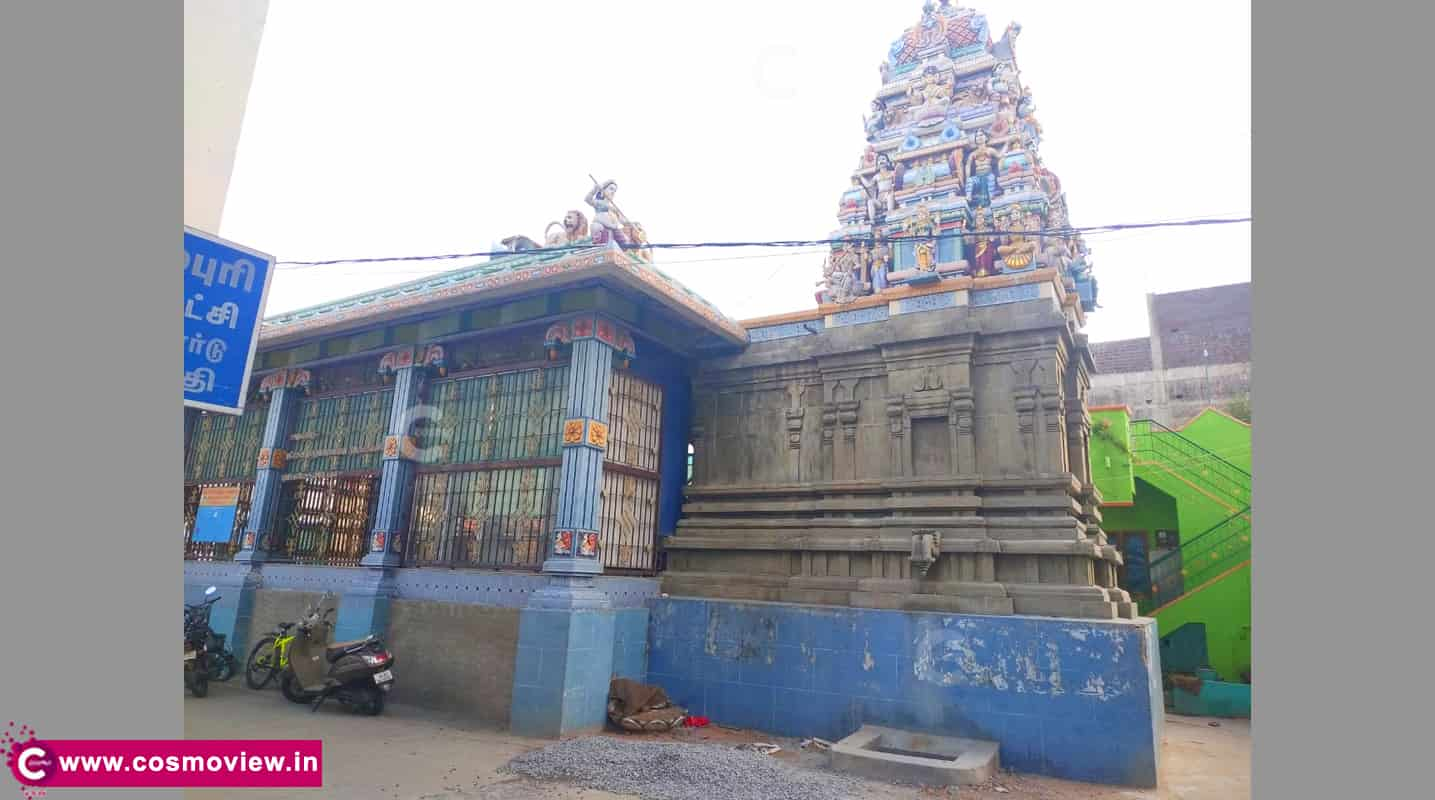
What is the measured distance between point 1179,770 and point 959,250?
6789mm

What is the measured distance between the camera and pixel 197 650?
33.1 ft

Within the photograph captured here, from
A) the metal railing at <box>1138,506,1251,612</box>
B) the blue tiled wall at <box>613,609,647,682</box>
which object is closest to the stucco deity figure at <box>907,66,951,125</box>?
the blue tiled wall at <box>613,609,647,682</box>

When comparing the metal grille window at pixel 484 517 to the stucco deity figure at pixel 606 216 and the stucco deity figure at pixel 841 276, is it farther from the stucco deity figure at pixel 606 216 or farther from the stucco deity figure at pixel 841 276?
the stucco deity figure at pixel 841 276

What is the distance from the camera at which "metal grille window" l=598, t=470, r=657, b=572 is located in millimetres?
10016

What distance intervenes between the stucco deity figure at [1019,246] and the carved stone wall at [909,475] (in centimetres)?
106

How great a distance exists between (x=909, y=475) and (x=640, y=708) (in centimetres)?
430

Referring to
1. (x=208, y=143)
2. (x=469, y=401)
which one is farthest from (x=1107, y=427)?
(x=208, y=143)

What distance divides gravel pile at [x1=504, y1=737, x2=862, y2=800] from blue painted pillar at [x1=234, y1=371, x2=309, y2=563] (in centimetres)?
739

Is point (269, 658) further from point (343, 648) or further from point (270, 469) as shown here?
point (270, 469)

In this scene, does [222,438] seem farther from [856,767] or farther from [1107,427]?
[1107,427]

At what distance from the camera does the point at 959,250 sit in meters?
10.8

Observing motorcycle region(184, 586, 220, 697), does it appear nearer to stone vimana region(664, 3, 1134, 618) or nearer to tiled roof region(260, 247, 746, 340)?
tiled roof region(260, 247, 746, 340)
